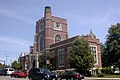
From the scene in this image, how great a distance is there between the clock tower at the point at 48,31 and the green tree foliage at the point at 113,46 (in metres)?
13.3

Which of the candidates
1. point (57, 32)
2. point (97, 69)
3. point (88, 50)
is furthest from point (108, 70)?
point (57, 32)

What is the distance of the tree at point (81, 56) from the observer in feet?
178

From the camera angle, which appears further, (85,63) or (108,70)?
(108,70)

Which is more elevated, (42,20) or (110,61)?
(42,20)

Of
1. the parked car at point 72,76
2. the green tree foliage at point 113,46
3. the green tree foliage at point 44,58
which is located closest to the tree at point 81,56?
the parked car at point 72,76

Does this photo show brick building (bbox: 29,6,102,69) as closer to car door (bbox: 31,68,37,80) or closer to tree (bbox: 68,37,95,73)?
tree (bbox: 68,37,95,73)

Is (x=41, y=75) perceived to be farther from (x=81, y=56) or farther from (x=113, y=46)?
(x=113, y=46)

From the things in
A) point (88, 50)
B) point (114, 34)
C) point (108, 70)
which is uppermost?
point (114, 34)

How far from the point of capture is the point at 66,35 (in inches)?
3236

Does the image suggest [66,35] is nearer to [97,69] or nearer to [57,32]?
[57,32]

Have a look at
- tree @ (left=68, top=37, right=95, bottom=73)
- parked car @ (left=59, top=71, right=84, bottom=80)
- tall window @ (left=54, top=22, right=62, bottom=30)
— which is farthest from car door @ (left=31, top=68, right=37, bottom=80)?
tall window @ (left=54, top=22, right=62, bottom=30)

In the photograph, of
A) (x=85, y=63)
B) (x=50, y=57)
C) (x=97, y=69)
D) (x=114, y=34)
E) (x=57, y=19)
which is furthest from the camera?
(x=57, y=19)

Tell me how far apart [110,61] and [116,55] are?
5.86 metres

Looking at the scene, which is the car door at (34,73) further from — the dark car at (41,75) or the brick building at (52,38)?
the brick building at (52,38)
